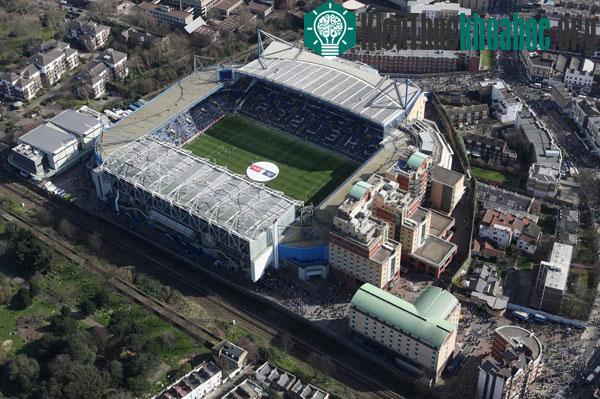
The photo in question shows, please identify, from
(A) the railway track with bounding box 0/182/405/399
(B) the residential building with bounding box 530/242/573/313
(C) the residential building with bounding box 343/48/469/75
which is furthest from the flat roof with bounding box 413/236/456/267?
(C) the residential building with bounding box 343/48/469/75

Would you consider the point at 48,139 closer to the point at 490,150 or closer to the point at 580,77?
the point at 490,150

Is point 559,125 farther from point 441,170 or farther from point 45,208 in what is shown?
point 45,208

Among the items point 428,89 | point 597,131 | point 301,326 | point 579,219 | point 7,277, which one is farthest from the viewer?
point 428,89

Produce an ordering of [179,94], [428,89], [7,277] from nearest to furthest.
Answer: [7,277], [179,94], [428,89]

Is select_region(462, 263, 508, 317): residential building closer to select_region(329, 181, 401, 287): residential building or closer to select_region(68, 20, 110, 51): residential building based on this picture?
select_region(329, 181, 401, 287): residential building

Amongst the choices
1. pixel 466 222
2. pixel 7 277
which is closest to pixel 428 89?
pixel 466 222

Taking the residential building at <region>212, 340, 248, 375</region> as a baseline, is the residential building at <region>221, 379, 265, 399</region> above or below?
below
